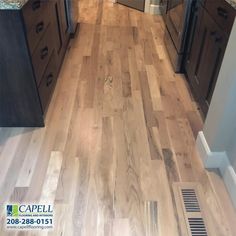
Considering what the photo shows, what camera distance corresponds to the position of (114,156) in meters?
1.67

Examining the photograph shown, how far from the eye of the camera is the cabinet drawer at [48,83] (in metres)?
1.82

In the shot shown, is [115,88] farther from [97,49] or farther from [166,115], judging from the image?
[97,49]

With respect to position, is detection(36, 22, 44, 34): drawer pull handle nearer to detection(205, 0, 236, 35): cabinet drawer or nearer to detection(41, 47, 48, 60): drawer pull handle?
detection(41, 47, 48, 60): drawer pull handle

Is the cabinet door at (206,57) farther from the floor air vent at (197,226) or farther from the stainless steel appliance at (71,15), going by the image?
the stainless steel appliance at (71,15)

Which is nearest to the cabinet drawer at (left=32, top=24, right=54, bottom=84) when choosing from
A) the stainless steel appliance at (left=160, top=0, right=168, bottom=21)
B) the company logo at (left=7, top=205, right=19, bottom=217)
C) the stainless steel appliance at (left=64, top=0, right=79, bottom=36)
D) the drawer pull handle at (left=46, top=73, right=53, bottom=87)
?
the drawer pull handle at (left=46, top=73, right=53, bottom=87)

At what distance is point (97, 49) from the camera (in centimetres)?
294

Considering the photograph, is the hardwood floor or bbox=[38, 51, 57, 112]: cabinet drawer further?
bbox=[38, 51, 57, 112]: cabinet drawer

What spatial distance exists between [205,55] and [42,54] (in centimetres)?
119

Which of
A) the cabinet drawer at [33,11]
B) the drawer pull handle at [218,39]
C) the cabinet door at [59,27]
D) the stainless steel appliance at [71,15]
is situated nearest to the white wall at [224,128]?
the drawer pull handle at [218,39]

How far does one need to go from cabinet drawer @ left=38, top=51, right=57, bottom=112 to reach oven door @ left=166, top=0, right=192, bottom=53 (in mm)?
1157

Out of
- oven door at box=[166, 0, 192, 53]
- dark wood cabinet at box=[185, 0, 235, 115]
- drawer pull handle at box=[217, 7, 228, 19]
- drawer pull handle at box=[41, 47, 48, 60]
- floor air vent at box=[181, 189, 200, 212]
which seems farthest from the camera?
oven door at box=[166, 0, 192, 53]

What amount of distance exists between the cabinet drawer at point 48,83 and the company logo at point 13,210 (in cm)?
73

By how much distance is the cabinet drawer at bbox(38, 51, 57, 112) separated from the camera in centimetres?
182

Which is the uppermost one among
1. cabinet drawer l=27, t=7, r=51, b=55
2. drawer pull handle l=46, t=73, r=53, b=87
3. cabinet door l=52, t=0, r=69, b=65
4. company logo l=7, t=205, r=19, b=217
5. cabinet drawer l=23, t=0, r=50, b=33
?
cabinet drawer l=23, t=0, r=50, b=33
